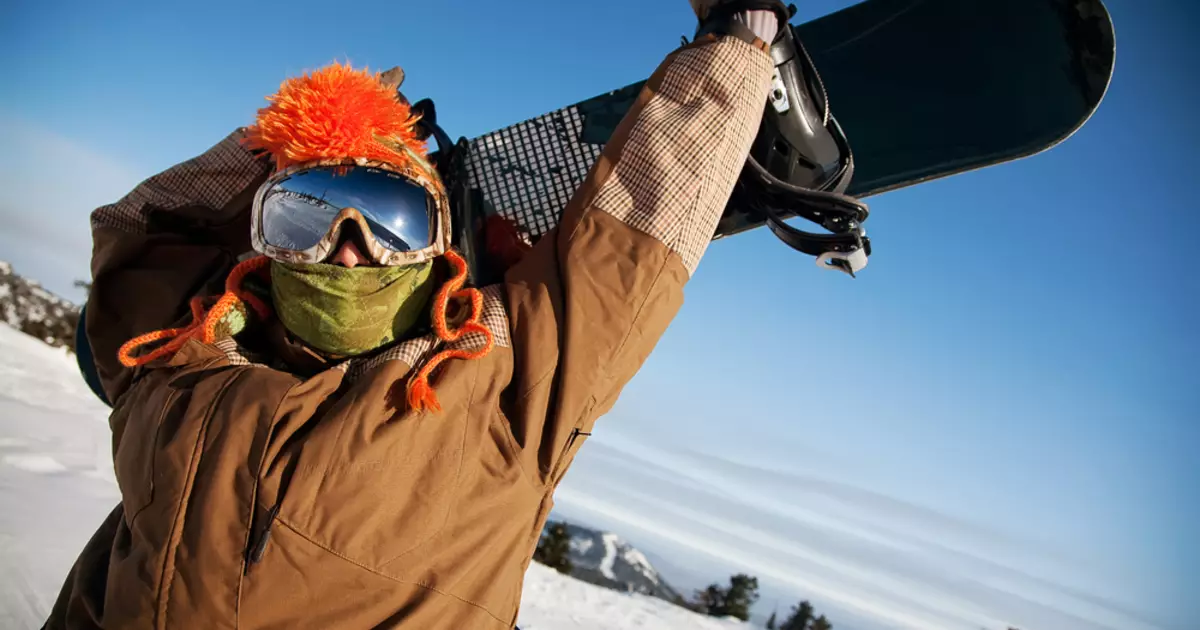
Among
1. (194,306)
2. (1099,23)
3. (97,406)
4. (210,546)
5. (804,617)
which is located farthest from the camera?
(804,617)

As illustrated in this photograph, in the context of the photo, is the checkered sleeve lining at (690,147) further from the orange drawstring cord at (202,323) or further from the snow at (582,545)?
the snow at (582,545)

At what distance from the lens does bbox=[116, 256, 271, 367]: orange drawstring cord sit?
1.45 m

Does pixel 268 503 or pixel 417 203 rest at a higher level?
pixel 417 203

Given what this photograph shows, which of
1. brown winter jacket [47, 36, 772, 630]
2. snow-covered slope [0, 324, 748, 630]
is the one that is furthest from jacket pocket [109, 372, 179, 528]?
snow-covered slope [0, 324, 748, 630]

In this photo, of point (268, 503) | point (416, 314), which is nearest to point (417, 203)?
point (416, 314)

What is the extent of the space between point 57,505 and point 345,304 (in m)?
3.54

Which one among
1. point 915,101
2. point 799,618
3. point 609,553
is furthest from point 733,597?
point 915,101

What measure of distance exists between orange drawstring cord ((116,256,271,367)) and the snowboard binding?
1194 mm

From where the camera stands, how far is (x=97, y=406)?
25.3ft

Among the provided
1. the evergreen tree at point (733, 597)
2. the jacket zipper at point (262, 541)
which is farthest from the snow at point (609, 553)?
the jacket zipper at point (262, 541)

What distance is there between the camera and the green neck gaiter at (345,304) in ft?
4.90

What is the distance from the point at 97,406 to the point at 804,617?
28.8 feet

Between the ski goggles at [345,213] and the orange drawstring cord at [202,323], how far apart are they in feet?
0.29

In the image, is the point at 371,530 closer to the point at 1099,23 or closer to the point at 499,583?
the point at 499,583
